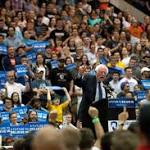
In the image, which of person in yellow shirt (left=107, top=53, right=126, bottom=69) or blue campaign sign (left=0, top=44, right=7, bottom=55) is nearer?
blue campaign sign (left=0, top=44, right=7, bottom=55)

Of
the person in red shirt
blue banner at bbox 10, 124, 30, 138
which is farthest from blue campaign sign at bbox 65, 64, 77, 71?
the person in red shirt

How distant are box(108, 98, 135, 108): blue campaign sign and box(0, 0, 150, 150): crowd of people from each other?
13cm

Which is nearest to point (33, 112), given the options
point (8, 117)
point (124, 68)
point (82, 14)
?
point (8, 117)

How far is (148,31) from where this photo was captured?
20.1 metres

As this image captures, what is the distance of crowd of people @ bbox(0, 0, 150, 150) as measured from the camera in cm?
1199

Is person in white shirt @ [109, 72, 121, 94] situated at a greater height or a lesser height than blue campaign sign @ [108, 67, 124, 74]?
lesser

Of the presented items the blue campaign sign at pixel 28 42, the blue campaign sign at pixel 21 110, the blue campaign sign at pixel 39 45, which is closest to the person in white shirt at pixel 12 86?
the blue campaign sign at pixel 21 110

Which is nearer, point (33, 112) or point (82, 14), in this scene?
point (33, 112)

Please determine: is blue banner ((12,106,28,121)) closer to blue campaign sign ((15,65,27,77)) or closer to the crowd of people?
the crowd of people

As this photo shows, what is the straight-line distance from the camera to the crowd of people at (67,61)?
12.0 m

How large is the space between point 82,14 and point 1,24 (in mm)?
3364

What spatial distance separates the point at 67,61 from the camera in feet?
52.2

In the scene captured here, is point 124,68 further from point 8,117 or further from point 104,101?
point 104,101

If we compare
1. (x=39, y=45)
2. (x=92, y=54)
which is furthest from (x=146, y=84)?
(x=39, y=45)
